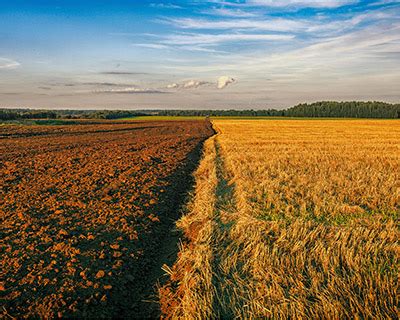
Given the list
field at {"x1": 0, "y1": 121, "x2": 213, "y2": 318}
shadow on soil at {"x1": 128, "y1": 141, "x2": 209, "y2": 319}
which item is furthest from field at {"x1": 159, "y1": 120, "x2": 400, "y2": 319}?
field at {"x1": 0, "y1": 121, "x2": 213, "y2": 318}

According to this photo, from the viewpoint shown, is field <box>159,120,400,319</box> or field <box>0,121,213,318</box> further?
field <box>0,121,213,318</box>

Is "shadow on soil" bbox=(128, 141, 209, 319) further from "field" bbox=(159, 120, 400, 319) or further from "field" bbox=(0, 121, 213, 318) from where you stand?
"field" bbox=(159, 120, 400, 319)

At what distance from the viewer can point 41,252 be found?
19.7 feet

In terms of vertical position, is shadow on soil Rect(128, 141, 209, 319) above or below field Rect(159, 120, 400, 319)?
below

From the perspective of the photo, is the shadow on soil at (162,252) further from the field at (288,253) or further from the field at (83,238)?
the field at (288,253)

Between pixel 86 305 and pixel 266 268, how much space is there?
2648mm

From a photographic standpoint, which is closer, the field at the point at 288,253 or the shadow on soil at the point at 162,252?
the field at the point at 288,253

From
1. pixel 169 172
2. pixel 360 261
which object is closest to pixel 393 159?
pixel 169 172

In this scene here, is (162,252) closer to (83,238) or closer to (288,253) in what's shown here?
(83,238)

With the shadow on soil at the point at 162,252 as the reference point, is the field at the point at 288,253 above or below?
above

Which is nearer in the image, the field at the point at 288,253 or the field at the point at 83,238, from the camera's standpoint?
the field at the point at 288,253

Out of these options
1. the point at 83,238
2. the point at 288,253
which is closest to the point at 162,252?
the point at 83,238

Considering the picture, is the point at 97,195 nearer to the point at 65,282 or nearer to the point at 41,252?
the point at 41,252

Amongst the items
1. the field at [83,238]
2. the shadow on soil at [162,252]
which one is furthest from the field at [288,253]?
the field at [83,238]
